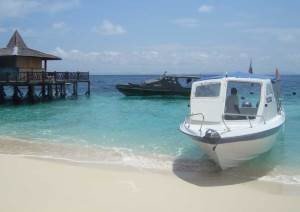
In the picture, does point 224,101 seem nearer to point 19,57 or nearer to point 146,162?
point 146,162

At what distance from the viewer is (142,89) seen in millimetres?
38094

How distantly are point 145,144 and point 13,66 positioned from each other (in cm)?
1833

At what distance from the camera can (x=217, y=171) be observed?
414 inches

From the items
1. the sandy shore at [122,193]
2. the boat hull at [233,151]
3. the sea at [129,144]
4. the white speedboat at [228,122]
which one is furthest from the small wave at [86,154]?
the boat hull at [233,151]

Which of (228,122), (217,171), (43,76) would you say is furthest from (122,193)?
(43,76)

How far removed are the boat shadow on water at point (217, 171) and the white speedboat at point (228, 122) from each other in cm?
32

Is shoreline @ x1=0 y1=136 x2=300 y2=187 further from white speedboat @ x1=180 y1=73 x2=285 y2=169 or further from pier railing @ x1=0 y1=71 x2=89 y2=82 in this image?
pier railing @ x1=0 y1=71 x2=89 y2=82

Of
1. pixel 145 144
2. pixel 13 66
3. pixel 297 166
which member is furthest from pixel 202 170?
pixel 13 66

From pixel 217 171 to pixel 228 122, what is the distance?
1318mm

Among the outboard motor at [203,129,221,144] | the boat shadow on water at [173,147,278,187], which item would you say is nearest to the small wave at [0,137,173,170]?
the boat shadow on water at [173,147,278,187]

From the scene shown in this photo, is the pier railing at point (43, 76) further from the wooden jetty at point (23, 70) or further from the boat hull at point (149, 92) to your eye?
the boat hull at point (149, 92)

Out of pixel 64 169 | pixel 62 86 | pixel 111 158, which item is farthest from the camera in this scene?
pixel 62 86

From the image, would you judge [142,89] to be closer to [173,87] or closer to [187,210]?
[173,87]

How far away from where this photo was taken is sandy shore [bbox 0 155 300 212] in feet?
25.5
